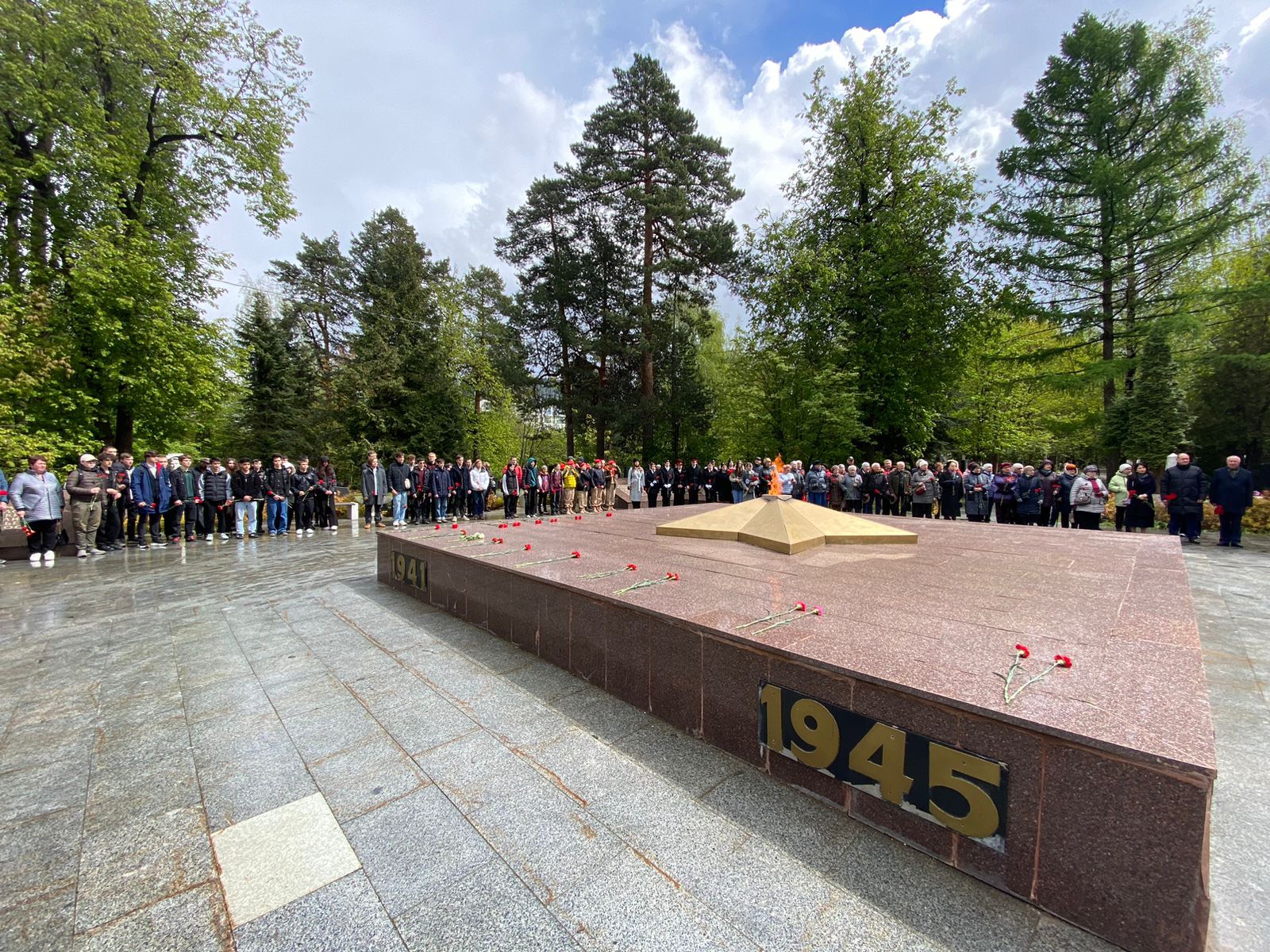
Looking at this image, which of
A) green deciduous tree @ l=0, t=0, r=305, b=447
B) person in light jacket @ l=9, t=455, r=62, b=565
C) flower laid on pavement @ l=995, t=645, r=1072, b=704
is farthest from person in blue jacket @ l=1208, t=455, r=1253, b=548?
green deciduous tree @ l=0, t=0, r=305, b=447

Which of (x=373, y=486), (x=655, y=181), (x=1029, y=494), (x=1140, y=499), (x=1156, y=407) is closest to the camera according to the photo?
(x=1140, y=499)

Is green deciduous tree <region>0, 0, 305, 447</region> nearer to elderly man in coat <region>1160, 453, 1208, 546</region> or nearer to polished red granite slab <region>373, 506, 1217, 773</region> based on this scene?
polished red granite slab <region>373, 506, 1217, 773</region>

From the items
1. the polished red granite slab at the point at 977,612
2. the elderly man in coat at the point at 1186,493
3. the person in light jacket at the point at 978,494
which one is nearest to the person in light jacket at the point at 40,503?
the polished red granite slab at the point at 977,612

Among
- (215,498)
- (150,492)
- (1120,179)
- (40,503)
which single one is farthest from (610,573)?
(1120,179)

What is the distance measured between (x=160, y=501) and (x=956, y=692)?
1354 centimetres

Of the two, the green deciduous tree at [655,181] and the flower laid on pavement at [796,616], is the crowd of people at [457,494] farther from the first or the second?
the green deciduous tree at [655,181]

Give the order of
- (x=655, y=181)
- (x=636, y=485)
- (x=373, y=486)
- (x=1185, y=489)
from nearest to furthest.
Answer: (x=1185, y=489), (x=373, y=486), (x=636, y=485), (x=655, y=181)

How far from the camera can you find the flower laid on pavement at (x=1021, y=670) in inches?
73.6

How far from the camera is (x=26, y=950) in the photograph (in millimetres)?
1622

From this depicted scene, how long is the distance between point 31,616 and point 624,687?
21.2ft

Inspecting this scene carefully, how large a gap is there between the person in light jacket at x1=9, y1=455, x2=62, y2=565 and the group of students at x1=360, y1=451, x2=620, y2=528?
5.26 m

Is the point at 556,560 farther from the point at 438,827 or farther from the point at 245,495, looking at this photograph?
the point at 245,495

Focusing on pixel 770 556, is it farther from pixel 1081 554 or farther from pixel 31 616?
pixel 31 616

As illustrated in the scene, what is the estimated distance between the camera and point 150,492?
10.0 metres
